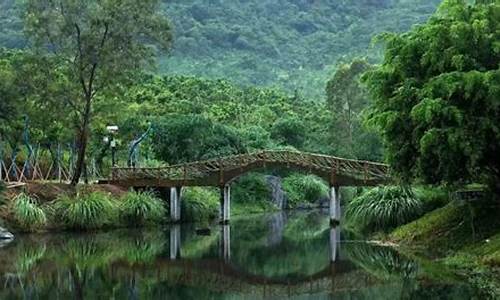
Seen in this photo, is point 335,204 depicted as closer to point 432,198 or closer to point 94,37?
point 432,198

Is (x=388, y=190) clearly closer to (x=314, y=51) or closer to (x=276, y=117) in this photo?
(x=276, y=117)

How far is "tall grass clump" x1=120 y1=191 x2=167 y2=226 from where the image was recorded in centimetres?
3702

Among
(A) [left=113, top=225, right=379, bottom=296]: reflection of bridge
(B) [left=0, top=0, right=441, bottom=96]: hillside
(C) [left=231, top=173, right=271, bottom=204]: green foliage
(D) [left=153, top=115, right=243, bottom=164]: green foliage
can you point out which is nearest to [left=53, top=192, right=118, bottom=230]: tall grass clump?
(A) [left=113, top=225, right=379, bottom=296]: reflection of bridge

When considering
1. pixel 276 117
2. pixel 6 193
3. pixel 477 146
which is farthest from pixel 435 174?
pixel 276 117

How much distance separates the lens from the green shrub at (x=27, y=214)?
3238 cm

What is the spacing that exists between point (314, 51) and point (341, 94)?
42403 mm

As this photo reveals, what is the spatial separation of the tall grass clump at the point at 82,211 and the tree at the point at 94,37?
2.36m

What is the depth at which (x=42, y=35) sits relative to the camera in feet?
115

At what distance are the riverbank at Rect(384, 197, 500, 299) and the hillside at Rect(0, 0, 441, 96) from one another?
2589 inches

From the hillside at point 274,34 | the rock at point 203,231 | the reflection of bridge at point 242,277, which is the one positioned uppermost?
the hillside at point 274,34

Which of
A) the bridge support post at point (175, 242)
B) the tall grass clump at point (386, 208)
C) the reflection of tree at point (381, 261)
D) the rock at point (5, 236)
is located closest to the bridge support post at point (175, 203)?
the bridge support post at point (175, 242)

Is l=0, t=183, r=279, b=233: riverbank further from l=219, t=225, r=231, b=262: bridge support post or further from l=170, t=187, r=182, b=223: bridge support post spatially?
l=219, t=225, r=231, b=262: bridge support post

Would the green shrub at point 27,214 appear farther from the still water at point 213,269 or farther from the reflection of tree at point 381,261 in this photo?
the reflection of tree at point 381,261

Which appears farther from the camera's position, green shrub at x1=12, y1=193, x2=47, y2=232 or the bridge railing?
the bridge railing
